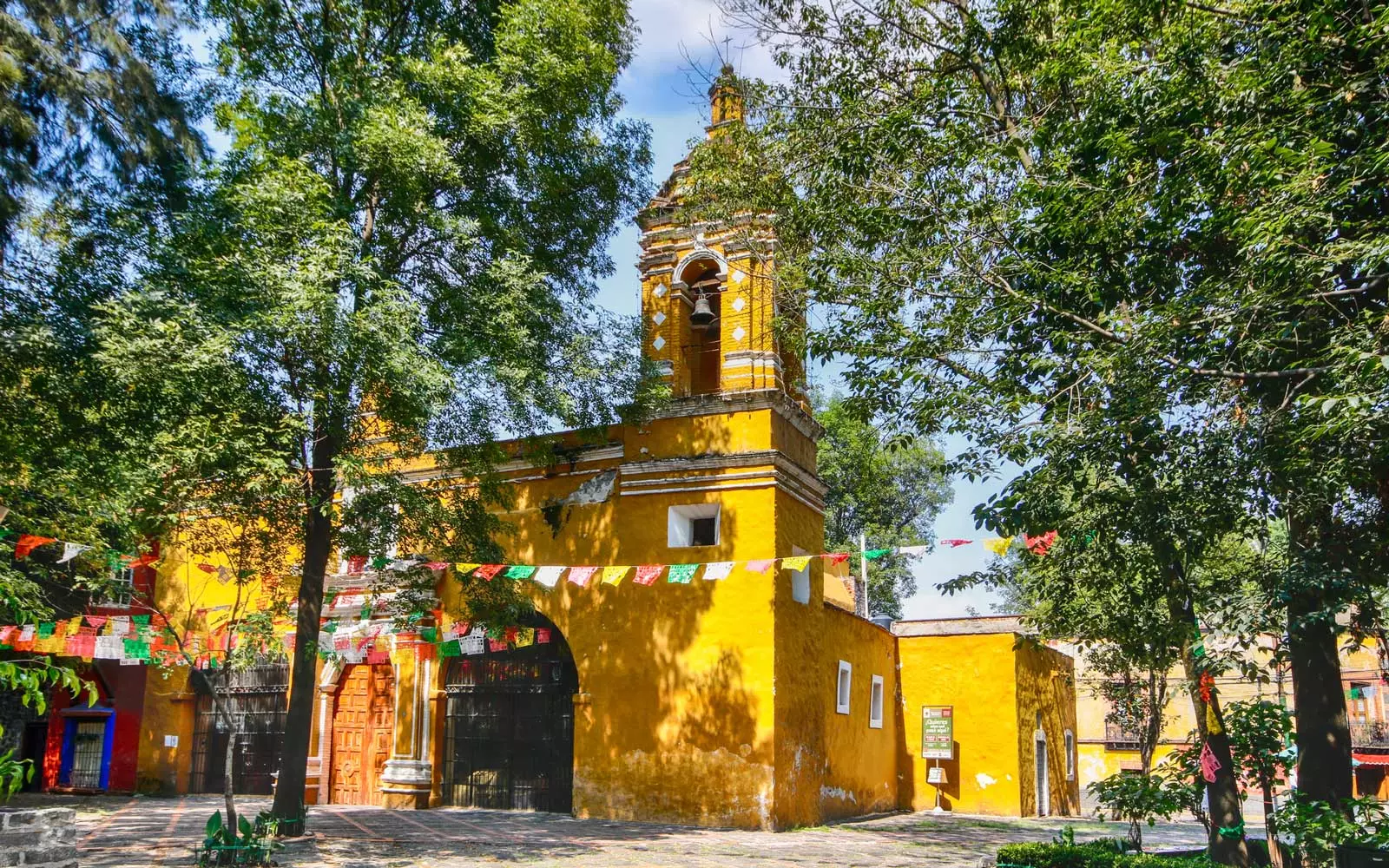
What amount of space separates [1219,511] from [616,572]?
800cm

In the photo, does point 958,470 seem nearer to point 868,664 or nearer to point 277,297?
point 277,297

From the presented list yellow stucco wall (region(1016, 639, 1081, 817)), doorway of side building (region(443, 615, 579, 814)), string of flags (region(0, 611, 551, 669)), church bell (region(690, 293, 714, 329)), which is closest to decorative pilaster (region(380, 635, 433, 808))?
string of flags (region(0, 611, 551, 669))

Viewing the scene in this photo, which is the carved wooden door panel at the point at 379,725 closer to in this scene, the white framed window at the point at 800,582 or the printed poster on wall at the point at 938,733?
the white framed window at the point at 800,582

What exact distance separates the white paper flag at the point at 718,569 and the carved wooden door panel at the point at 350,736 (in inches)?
270

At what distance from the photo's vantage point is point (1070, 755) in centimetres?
2269

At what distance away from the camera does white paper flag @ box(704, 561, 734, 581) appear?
13.5 m

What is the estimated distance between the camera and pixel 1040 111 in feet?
33.3

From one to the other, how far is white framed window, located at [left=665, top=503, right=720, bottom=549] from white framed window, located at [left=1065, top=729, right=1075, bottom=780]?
39.1 ft

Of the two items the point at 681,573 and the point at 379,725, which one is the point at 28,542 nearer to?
the point at 379,725

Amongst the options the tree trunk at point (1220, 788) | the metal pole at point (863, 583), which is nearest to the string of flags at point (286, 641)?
the tree trunk at point (1220, 788)

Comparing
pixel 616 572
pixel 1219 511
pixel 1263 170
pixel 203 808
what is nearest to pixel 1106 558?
pixel 1219 511

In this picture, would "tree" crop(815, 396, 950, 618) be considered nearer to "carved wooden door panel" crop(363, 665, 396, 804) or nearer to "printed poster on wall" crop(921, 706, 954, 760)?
"printed poster on wall" crop(921, 706, 954, 760)

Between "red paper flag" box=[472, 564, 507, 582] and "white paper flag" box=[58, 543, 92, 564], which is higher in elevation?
"white paper flag" box=[58, 543, 92, 564]

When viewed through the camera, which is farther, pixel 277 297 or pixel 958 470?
pixel 277 297
